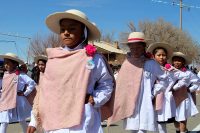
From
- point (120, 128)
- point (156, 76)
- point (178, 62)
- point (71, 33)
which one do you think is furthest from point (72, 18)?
point (120, 128)

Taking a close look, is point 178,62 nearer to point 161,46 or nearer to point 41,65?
point 161,46

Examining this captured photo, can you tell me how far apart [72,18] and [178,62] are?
231 inches

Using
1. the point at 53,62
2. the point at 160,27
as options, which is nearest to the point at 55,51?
the point at 53,62

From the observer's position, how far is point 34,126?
445 centimetres

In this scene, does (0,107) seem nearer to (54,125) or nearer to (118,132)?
(118,132)

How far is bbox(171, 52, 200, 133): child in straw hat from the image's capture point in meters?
9.41

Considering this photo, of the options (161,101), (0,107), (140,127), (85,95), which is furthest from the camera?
(0,107)

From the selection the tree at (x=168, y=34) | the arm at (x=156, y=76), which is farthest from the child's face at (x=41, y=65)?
the tree at (x=168, y=34)

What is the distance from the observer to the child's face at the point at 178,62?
391 inches

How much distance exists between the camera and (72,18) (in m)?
4.40

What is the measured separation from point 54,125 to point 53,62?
0.61 meters

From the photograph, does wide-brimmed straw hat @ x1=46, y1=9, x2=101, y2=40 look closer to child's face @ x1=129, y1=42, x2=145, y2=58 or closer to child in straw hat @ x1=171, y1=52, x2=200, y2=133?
child's face @ x1=129, y1=42, x2=145, y2=58

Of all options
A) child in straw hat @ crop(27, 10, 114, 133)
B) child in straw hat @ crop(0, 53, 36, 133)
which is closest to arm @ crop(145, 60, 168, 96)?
child in straw hat @ crop(27, 10, 114, 133)

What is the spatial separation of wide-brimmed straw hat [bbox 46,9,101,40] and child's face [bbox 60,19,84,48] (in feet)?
0.19
